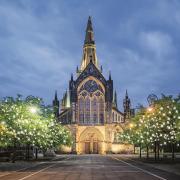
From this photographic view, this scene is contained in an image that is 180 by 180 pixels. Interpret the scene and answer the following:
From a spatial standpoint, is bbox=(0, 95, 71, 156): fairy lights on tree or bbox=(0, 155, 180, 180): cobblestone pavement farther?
bbox=(0, 95, 71, 156): fairy lights on tree

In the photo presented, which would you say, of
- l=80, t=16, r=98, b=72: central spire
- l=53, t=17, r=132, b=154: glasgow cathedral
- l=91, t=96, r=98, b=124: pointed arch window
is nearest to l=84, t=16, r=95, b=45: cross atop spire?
l=80, t=16, r=98, b=72: central spire

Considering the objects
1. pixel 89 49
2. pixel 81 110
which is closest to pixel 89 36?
pixel 89 49

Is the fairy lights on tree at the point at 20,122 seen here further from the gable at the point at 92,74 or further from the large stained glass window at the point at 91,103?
the gable at the point at 92,74

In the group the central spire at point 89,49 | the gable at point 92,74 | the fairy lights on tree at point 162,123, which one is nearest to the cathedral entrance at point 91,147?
the gable at point 92,74

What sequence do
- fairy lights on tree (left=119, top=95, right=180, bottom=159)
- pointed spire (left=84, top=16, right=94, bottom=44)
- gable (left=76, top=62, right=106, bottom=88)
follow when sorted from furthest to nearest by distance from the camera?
1. pointed spire (left=84, top=16, right=94, bottom=44)
2. gable (left=76, top=62, right=106, bottom=88)
3. fairy lights on tree (left=119, top=95, right=180, bottom=159)

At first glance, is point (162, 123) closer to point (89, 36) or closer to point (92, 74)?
point (92, 74)

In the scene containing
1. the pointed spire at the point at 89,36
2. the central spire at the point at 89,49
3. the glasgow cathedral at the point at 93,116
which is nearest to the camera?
the glasgow cathedral at the point at 93,116

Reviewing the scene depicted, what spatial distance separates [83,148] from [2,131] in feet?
309

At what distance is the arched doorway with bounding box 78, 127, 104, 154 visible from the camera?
142m

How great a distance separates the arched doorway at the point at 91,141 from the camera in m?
142

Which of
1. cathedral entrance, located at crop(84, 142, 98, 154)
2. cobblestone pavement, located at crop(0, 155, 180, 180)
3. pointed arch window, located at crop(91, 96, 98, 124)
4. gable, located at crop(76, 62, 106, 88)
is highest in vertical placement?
gable, located at crop(76, 62, 106, 88)

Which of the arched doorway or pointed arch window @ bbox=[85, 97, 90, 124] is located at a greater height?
pointed arch window @ bbox=[85, 97, 90, 124]

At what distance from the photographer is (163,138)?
68812 millimetres

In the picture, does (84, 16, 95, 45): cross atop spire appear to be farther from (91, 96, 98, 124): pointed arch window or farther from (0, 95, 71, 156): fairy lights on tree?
(0, 95, 71, 156): fairy lights on tree
